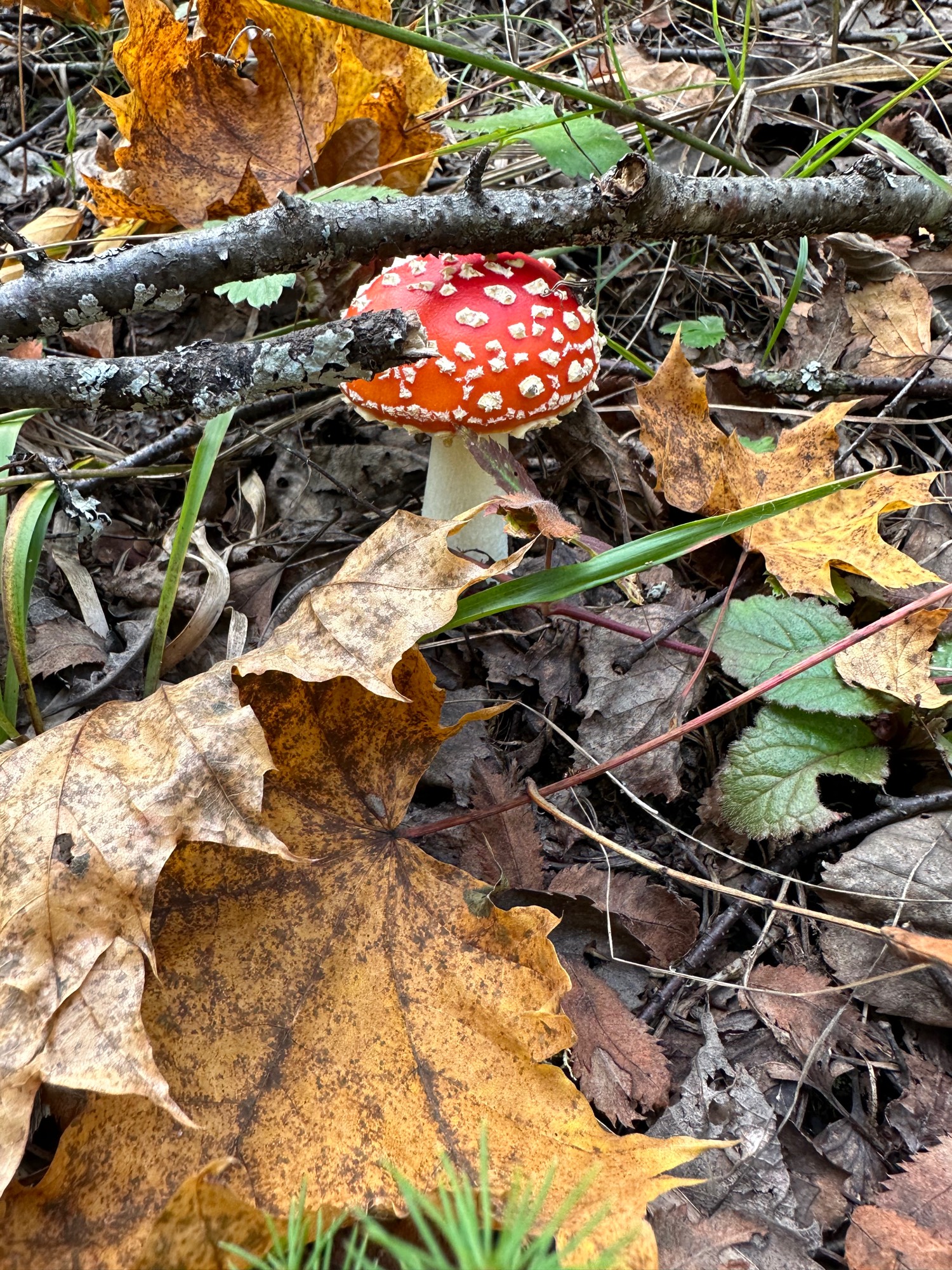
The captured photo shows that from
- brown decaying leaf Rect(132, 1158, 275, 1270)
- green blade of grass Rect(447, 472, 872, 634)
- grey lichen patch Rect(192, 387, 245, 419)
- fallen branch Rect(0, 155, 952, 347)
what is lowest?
brown decaying leaf Rect(132, 1158, 275, 1270)

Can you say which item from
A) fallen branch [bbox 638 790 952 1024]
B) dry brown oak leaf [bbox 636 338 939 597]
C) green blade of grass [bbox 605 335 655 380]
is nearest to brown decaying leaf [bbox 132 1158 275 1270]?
fallen branch [bbox 638 790 952 1024]

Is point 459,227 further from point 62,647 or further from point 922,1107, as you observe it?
point 922,1107

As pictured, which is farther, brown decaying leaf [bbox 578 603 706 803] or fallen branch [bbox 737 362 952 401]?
fallen branch [bbox 737 362 952 401]

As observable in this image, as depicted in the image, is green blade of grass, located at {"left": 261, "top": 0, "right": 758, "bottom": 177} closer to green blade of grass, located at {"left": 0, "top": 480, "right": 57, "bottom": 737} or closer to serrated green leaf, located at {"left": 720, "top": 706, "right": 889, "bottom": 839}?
green blade of grass, located at {"left": 0, "top": 480, "right": 57, "bottom": 737}

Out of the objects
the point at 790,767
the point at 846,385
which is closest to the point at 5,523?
the point at 790,767

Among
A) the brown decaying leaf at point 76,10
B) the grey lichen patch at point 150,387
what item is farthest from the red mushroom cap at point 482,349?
the brown decaying leaf at point 76,10

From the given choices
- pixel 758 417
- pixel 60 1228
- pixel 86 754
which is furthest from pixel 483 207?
pixel 60 1228

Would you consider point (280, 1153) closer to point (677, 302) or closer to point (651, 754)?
point (651, 754)

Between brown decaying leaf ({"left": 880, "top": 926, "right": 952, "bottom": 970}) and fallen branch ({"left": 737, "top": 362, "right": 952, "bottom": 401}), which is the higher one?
fallen branch ({"left": 737, "top": 362, "right": 952, "bottom": 401})
